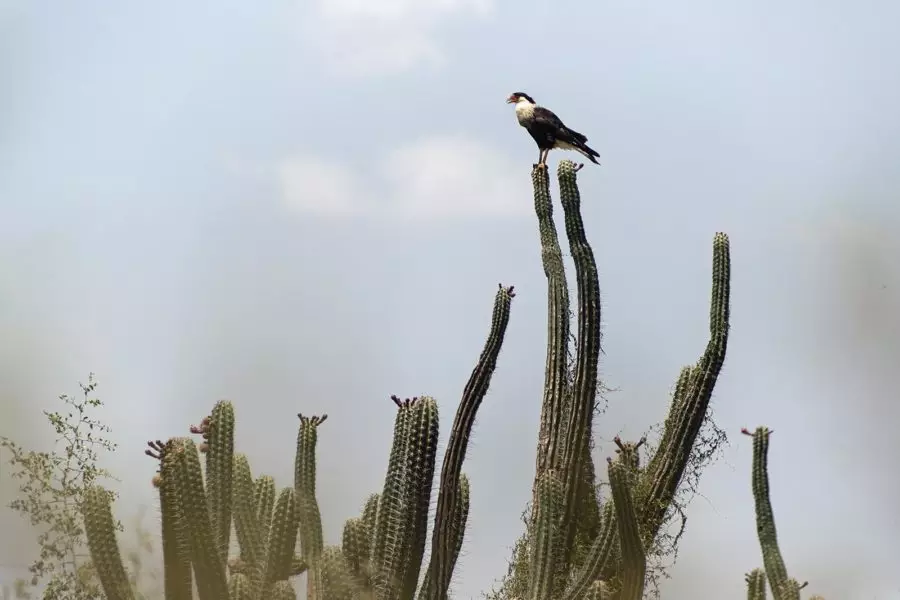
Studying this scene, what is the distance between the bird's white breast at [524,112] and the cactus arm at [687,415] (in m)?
2.49

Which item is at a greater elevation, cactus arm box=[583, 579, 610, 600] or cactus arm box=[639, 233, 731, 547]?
cactus arm box=[639, 233, 731, 547]

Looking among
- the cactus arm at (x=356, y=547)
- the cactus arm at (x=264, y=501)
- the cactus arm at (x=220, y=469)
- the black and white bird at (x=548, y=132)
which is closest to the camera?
the cactus arm at (x=356, y=547)

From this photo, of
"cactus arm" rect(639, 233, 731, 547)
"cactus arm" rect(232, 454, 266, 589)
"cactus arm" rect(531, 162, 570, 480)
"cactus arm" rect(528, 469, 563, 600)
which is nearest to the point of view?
"cactus arm" rect(232, 454, 266, 589)

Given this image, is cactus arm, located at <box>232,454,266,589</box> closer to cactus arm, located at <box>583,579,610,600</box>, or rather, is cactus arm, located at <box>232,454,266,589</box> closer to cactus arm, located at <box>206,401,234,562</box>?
cactus arm, located at <box>206,401,234,562</box>

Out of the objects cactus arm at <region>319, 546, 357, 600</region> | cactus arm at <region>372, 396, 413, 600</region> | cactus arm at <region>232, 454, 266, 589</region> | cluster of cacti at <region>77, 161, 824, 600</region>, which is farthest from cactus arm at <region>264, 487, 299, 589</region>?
cactus arm at <region>372, 396, 413, 600</region>

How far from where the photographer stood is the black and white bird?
11359 mm

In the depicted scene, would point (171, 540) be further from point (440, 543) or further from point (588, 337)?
point (588, 337)

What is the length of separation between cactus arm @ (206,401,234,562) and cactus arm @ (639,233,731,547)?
4.43 m

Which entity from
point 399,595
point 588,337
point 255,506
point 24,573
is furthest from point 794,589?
point 24,573

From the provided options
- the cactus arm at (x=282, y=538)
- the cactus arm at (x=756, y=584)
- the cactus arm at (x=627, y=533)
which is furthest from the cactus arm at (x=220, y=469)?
the cactus arm at (x=756, y=584)

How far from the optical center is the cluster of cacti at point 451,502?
6715 mm

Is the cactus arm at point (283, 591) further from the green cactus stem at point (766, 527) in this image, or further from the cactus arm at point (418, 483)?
the green cactus stem at point (766, 527)

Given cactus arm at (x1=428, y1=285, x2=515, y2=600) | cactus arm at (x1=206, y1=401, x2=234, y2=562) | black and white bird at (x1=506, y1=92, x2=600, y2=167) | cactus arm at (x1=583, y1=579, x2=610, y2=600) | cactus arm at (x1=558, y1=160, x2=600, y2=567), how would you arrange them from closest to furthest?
cactus arm at (x1=428, y1=285, x2=515, y2=600) < cactus arm at (x1=583, y1=579, x2=610, y2=600) < cactus arm at (x1=206, y1=401, x2=234, y2=562) < cactus arm at (x1=558, y1=160, x2=600, y2=567) < black and white bird at (x1=506, y1=92, x2=600, y2=167)

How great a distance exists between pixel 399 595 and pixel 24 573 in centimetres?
689
